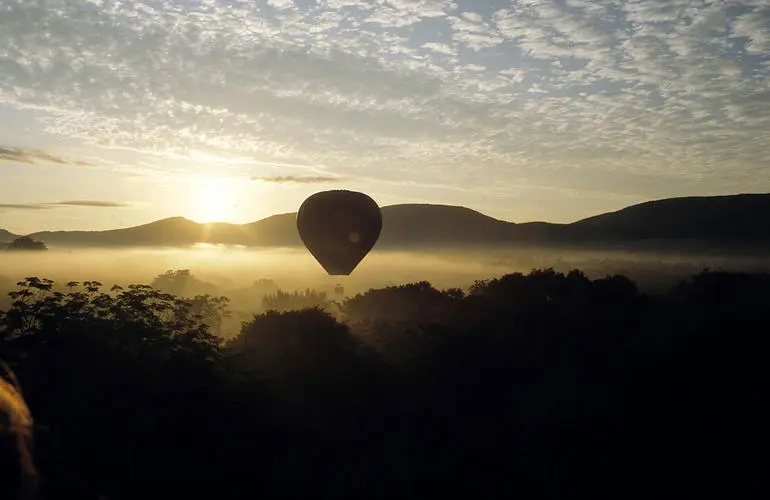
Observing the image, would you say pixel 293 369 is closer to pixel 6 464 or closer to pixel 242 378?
pixel 242 378

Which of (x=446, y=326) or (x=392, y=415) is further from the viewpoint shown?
(x=446, y=326)

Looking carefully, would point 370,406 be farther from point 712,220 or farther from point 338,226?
point 712,220

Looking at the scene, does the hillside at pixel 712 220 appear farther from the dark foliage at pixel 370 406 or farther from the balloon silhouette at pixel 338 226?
the dark foliage at pixel 370 406

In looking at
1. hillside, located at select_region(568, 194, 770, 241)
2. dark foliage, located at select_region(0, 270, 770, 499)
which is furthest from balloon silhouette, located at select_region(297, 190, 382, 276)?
hillside, located at select_region(568, 194, 770, 241)

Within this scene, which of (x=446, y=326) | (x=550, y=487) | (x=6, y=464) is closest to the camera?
(x=6, y=464)

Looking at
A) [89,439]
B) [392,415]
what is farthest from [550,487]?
[89,439]


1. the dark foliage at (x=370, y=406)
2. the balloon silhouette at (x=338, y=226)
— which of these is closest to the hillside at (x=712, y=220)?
the balloon silhouette at (x=338, y=226)

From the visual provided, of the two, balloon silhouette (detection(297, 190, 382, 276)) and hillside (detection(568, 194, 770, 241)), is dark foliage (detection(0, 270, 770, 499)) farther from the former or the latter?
hillside (detection(568, 194, 770, 241))

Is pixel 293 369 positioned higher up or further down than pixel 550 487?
higher up
